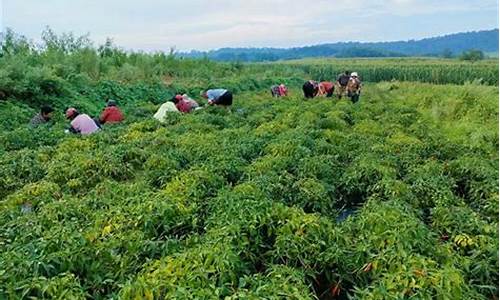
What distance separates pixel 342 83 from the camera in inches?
604

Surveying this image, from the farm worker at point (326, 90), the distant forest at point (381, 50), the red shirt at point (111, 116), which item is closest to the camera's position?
the red shirt at point (111, 116)

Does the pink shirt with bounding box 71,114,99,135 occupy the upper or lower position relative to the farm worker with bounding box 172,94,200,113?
upper

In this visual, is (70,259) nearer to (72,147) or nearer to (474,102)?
(72,147)

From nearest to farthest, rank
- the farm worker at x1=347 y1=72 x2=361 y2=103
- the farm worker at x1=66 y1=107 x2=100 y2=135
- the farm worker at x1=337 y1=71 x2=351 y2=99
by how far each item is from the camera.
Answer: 1. the farm worker at x1=66 y1=107 x2=100 y2=135
2. the farm worker at x1=347 y1=72 x2=361 y2=103
3. the farm worker at x1=337 y1=71 x2=351 y2=99

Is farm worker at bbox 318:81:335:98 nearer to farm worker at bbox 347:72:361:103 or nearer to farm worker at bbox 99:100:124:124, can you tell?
farm worker at bbox 347:72:361:103

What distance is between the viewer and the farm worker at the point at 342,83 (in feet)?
50.0

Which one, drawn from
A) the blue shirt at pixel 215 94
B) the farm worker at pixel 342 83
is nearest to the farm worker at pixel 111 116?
the blue shirt at pixel 215 94

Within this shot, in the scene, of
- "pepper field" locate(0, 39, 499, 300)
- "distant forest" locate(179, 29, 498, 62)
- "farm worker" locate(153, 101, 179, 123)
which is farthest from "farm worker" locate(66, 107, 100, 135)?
"distant forest" locate(179, 29, 498, 62)

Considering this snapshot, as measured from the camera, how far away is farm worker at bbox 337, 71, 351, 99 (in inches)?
600

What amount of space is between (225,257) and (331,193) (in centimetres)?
243

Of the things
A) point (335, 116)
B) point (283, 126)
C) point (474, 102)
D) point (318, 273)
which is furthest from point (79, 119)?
point (474, 102)

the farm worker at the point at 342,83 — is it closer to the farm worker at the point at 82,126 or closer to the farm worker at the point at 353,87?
the farm worker at the point at 353,87

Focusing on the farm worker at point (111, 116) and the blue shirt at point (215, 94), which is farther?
the blue shirt at point (215, 94)

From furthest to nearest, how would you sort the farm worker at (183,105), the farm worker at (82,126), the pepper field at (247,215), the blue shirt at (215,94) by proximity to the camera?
the blue shirt at (215,94), the farm worker at (183,105), the farm worker at (82,126), the pepper field at (247,215)
